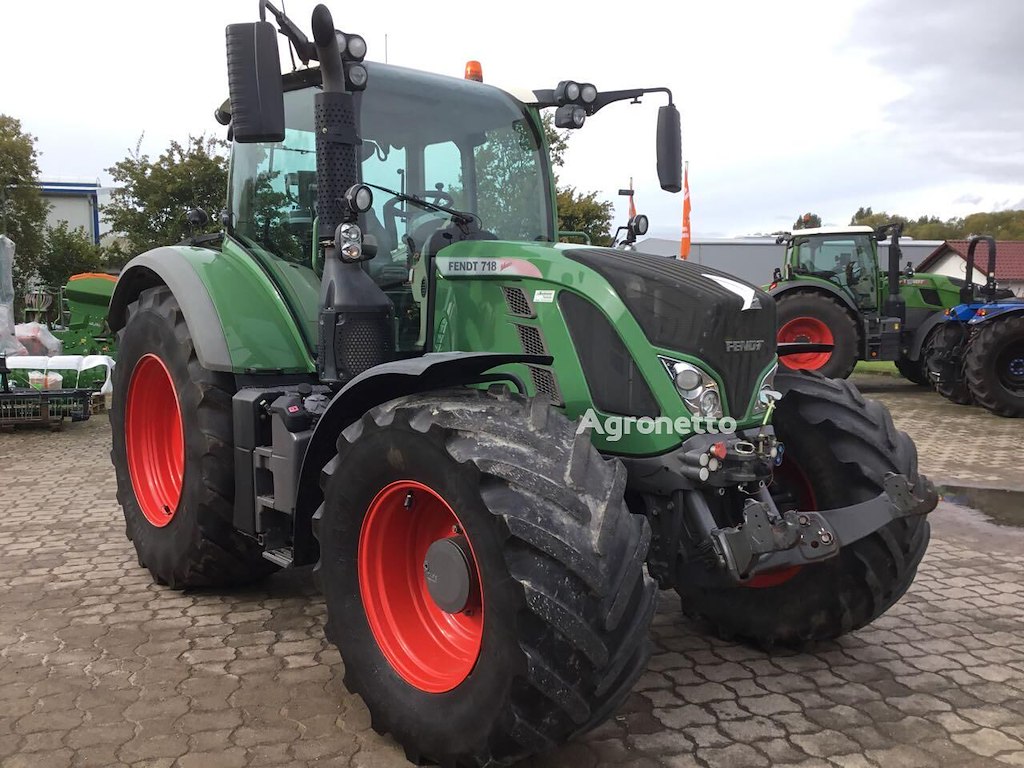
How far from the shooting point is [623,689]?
238cm

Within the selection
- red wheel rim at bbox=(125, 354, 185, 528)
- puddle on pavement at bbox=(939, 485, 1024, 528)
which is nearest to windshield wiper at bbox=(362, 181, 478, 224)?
red wheel rim at bbox=(125, 354, 185, 528)

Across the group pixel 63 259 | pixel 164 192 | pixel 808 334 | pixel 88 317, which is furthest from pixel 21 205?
pixel 808 334

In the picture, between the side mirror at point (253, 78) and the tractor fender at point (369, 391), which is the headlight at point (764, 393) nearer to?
the tractor fender at point (369, 391)

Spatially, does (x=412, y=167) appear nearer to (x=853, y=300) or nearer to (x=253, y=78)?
(x=253, y=78)

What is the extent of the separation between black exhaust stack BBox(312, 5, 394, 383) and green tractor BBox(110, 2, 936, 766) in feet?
0.04

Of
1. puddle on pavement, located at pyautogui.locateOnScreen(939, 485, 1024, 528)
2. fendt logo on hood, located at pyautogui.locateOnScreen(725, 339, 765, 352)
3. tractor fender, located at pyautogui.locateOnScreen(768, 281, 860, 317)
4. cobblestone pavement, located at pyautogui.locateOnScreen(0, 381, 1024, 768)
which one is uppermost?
tractor fender, located at pyautogui.locateOnScreen(768, 281, 860, 317)

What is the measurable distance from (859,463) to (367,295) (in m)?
2.07

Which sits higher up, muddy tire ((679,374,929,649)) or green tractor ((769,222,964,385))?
green tractor ((769,222,964,385))

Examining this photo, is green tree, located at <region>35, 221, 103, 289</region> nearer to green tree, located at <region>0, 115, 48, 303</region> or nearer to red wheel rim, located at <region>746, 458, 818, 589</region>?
green tree, located at <region>0, 115, 48, 303</region>

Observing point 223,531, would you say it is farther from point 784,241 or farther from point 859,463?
point 784,241

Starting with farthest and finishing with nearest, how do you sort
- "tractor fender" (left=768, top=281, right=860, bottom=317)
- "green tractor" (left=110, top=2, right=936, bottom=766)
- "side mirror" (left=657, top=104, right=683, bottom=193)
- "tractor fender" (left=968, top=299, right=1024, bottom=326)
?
"tractor fender" (left=768, top=281, right=860, bottom=317)
"tractor fender" (left=968, top=299, right=1024, bottom=326)
"side mirror" (left=657, top=104, right=683, bottom=193)
"green tractor" (left=110, top=2, right=936, bottom=766)

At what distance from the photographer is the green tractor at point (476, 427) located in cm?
239

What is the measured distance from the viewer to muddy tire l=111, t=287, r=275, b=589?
394 centimetres

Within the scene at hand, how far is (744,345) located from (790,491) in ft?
2.81
